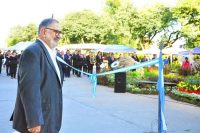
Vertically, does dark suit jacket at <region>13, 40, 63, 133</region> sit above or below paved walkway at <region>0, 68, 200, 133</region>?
above

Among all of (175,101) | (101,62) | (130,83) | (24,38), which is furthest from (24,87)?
(24,38)

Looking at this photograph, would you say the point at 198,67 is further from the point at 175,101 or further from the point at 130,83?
the point at 175,101

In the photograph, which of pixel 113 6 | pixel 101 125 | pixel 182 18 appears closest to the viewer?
pixel 101 125

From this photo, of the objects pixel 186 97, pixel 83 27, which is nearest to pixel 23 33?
pixel 83 27

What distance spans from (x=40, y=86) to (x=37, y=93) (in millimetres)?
138

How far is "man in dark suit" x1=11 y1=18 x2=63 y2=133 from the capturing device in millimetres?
4023

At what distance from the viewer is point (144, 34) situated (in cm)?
6775

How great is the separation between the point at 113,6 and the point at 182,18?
2498cm

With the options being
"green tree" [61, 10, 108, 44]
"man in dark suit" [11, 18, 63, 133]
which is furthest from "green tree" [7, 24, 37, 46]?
"man in dark suit" [11, 18, 63, 133]

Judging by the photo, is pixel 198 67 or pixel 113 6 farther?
pixel 113 6

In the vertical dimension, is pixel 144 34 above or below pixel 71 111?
above

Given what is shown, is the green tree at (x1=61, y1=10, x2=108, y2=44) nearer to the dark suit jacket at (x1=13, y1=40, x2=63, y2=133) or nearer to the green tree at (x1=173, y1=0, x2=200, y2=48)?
the green tree at (x1=173, y1=0, x2=200, y2=48)

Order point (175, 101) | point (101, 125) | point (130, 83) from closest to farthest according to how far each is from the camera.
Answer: point (101, 125)
point (175, 101)
point (130, 83)

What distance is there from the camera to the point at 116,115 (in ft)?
37.1
